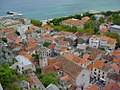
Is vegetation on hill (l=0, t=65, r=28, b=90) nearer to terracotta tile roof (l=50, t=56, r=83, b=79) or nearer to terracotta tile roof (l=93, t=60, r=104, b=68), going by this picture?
terracotta tile roof (l=50, t=56, r=83, b=79)

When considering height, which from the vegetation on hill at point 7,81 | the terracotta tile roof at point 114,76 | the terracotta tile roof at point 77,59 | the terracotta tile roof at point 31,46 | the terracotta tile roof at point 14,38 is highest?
the vegetation on hill at point 7,81

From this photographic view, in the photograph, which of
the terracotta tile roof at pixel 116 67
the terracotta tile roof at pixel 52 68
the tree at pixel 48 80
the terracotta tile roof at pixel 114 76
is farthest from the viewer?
the terracotta tile roof at pixel 116 67

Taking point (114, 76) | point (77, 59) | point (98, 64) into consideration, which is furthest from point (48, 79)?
point (98, 64)

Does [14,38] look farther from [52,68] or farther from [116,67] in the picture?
[116,67]

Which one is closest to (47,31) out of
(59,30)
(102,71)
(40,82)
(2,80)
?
(59,30)

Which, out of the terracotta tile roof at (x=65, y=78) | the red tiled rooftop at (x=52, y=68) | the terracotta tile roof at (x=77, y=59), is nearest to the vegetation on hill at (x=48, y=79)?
the terracotta tile roof at (x=65, y=78)

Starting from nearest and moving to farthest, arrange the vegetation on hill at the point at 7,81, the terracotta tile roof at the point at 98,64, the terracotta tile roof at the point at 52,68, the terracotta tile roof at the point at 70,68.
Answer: the vegetation on hill at the point at 7,81 < the terracotta tile roof at the point at 70,68 < the terracotta tile roof at the point at 52,68 < the terracotta tile roof at the point at 98,64

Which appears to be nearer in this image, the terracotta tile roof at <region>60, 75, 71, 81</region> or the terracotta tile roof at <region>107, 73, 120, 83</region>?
the terracotta tile roof at <region>60, 75, 71, 81</region>

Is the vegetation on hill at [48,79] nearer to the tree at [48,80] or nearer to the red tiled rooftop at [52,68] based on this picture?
the tree at [48,80]

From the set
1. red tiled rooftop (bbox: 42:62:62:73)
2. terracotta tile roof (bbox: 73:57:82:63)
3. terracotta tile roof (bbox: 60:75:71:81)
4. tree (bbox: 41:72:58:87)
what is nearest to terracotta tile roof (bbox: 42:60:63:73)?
red tiled rooftop (bbox: 42:62:62:73)
